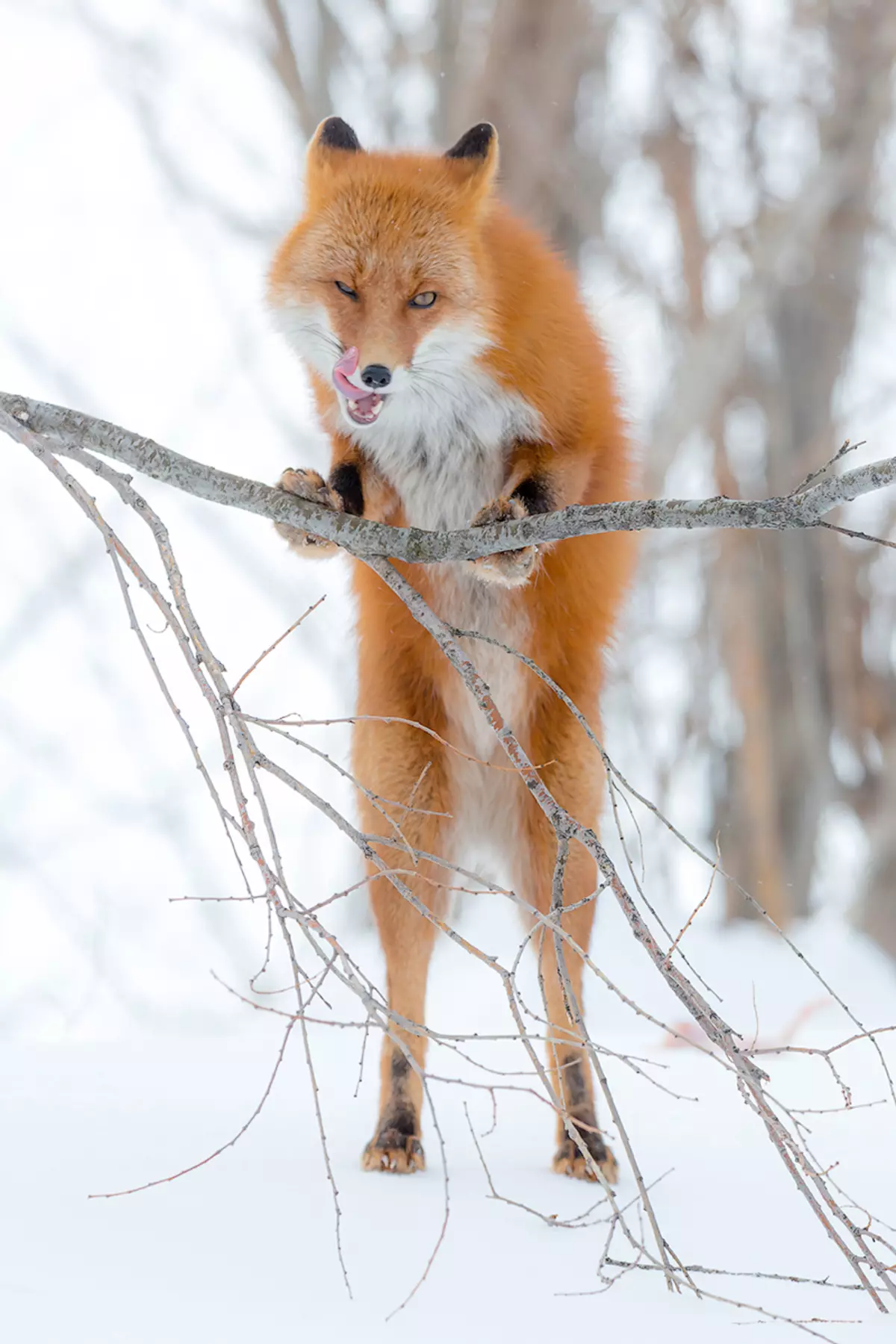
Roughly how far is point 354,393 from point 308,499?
26cm

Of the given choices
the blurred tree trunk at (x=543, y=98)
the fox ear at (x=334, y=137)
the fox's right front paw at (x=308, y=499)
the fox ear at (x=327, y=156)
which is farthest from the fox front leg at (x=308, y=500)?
the blurred tree trunk at (x=543, y=98)

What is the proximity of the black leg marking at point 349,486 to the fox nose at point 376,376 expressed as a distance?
0.45m

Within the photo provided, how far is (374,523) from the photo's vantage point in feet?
8.09

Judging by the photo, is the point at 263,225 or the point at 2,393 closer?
the point at 2,393

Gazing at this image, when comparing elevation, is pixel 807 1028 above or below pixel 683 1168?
above

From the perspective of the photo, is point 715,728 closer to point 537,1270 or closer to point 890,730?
point 890,730

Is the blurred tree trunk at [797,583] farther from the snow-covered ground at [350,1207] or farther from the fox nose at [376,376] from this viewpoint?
the fox nose at [376,376]

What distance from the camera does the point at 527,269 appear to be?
126 inches

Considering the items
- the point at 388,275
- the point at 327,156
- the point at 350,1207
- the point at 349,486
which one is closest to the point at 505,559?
the point at 349,486

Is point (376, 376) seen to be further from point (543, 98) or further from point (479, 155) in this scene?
point (543, 98)

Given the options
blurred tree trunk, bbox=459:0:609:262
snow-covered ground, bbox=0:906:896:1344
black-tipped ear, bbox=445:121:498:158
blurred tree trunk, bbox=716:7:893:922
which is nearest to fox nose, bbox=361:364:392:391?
black-tipped ear, bbox=445:121:498:158

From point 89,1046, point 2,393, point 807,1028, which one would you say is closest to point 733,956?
point 807,1028

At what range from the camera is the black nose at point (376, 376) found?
2746mm

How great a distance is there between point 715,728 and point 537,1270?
309 inches
